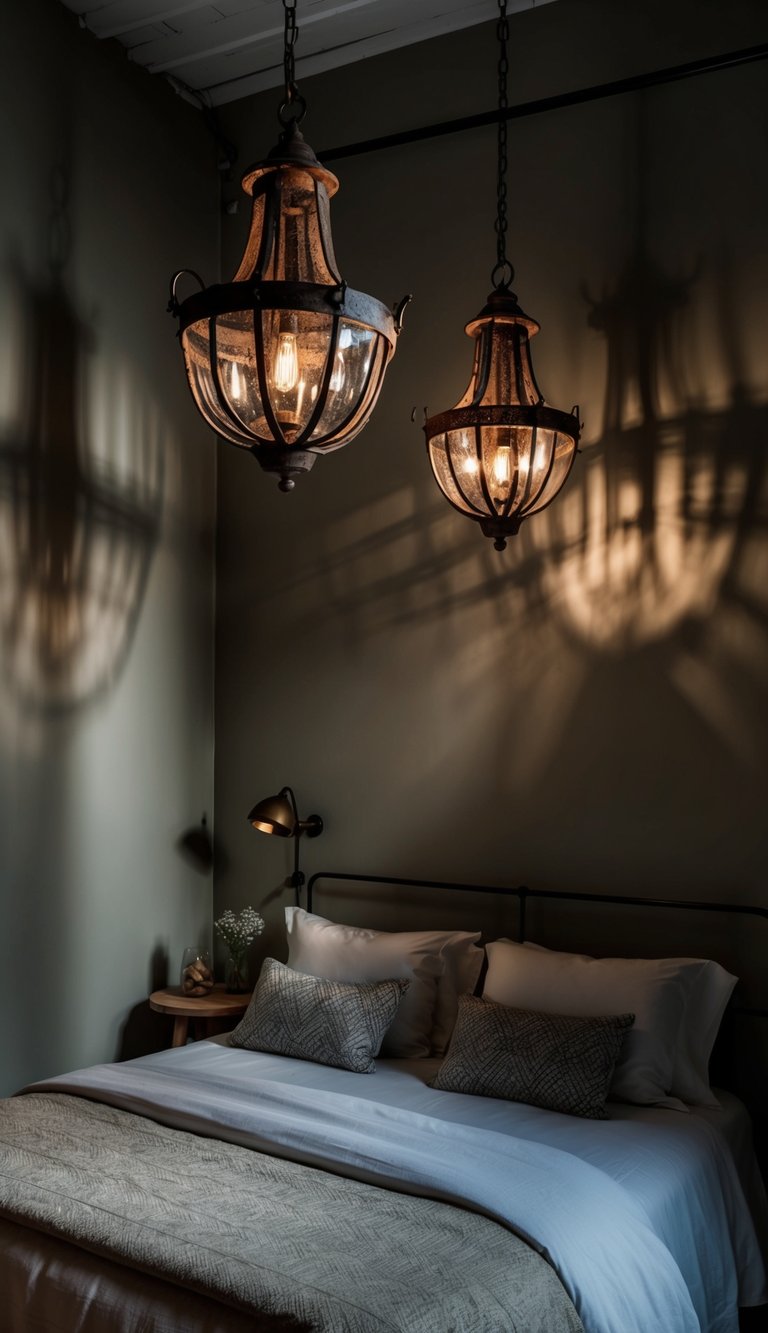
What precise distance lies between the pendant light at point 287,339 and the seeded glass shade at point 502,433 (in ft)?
2.66

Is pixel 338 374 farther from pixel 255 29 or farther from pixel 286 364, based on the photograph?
pixel 255 29

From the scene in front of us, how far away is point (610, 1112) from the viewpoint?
2.79 meters

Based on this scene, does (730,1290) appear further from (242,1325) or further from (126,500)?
(126,500)

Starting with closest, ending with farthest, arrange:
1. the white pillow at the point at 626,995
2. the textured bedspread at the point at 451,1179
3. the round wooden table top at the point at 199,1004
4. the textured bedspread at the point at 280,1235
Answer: the textured bedspread at the point at 280,1235
the textured bedspread at the point at 451,1179
the white pillow at the point at 626,995
the round wooden table top at the point at 199,1004

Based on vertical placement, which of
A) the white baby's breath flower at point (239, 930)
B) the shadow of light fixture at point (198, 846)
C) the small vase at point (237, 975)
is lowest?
the small vase at point (237, 975)

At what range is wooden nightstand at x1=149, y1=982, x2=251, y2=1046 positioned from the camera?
3592mm

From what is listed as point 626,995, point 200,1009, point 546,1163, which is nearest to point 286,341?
point 546,1163

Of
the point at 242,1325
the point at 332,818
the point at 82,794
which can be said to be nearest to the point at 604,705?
the point at 332,818

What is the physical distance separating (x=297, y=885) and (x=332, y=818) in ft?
0.88

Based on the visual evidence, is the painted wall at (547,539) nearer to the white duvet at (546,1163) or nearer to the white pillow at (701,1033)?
the white pillow at (701,1033)

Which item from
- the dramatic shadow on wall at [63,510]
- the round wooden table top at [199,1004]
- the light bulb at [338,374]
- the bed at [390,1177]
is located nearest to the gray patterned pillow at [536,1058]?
the bed at [390,1177]

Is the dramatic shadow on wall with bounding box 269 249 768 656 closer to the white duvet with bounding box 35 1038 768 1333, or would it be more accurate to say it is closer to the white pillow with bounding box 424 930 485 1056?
the white pillow with bounding box 424 930 485 1056

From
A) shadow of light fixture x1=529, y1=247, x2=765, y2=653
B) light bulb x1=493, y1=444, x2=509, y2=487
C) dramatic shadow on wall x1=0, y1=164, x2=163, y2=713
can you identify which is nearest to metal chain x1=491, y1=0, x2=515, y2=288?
shadow of light fixture x1=529, y1=247, x2=765, y2=653

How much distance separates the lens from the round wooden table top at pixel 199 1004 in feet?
11.8
